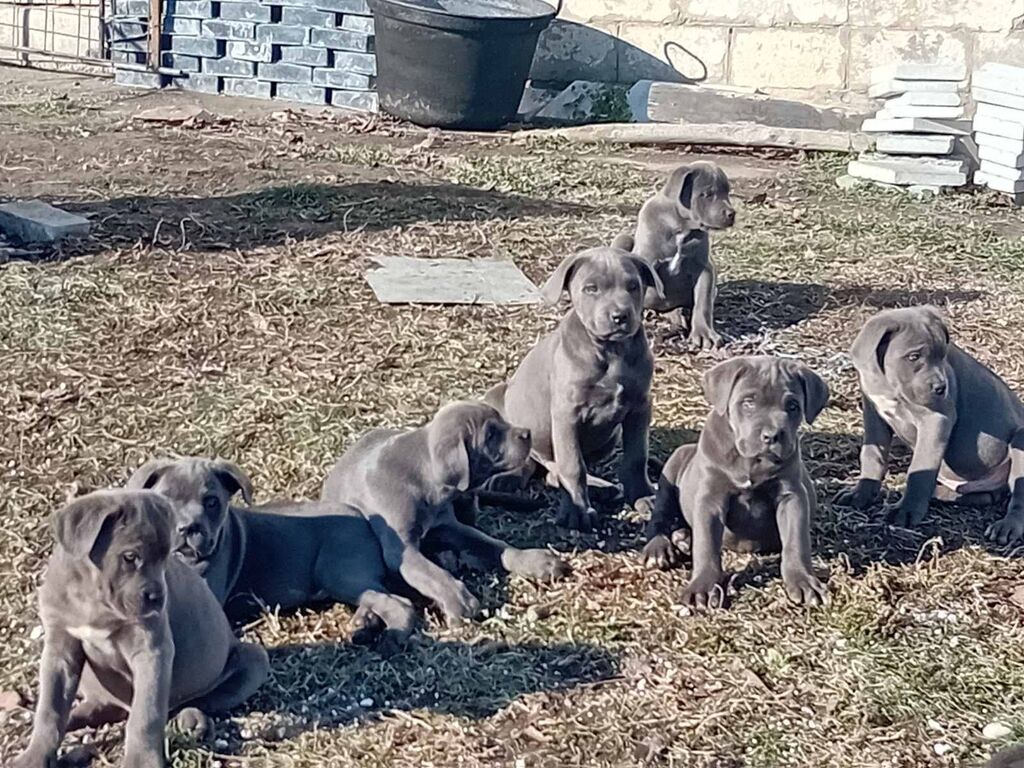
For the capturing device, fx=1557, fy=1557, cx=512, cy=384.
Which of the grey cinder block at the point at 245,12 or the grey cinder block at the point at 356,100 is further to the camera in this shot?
the grey cinder block at the point at 245,12

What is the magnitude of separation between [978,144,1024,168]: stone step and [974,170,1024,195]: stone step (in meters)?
0.12

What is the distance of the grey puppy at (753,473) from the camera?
532cm

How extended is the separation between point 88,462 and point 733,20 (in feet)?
32.4

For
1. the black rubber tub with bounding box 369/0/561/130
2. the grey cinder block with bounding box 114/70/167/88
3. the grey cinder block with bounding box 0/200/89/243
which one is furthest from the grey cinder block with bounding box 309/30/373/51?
the grey cinder block with bounding box 0/200/89/243

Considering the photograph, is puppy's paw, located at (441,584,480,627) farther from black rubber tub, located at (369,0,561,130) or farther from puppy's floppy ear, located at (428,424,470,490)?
black rubber tub, located at (369,0,561,130)

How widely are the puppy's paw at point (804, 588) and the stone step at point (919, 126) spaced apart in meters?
7.77

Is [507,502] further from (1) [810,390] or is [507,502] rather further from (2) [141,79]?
(2) [141,79]

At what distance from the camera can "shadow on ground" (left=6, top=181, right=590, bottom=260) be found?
31.9ft

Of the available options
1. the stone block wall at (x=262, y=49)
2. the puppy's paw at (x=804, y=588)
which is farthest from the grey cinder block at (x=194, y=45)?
the puppy's paw at (x=804, y=588)

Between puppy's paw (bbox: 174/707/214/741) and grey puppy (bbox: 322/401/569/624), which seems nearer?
puppy's paw (bbox: 174/707/214/741)

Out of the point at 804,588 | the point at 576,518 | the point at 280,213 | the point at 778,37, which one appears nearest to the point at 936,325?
the point at 804,588

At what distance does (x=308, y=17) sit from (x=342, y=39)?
43 cm

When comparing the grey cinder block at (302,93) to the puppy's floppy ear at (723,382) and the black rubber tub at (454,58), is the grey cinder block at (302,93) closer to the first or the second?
the black rubber tub at (454,58)

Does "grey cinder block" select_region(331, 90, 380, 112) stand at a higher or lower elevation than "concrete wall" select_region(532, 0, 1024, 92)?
lower
